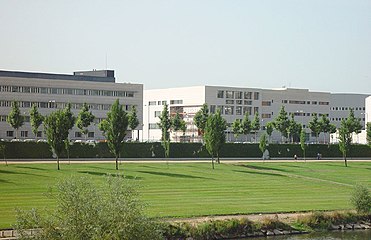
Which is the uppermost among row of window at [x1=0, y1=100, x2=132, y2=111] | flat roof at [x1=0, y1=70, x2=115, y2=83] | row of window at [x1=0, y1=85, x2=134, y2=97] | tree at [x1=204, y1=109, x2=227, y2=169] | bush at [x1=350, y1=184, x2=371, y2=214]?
flat roof at [x1=0, y1=70, x2=115, y2=83]

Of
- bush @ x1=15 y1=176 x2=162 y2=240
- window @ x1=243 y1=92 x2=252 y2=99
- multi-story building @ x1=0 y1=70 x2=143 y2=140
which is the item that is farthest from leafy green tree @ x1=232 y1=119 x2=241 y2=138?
bush @ x1=15 y1=176 x2=162 y2=240

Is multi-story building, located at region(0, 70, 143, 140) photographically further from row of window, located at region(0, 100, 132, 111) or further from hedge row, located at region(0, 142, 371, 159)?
hedge row, located at region(0, 142, 371, 159)

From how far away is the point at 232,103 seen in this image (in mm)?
141625

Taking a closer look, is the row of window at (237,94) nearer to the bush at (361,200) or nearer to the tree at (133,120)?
the tree at (133,120)

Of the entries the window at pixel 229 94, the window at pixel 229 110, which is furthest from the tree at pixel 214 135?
the window at pixel 229 94

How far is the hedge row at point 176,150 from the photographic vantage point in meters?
91.9

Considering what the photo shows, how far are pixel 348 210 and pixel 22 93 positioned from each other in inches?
2676

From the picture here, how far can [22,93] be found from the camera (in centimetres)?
11488

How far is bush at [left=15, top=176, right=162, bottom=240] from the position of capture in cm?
3616

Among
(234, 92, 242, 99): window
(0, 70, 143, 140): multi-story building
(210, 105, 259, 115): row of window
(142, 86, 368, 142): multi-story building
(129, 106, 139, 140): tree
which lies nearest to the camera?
(129, 106, 139, 140): tree

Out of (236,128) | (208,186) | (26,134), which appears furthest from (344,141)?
(26,134)

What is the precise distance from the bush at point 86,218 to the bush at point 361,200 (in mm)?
26024

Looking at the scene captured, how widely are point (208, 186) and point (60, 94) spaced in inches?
2143

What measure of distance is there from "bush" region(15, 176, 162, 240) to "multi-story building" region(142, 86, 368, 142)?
328ft
